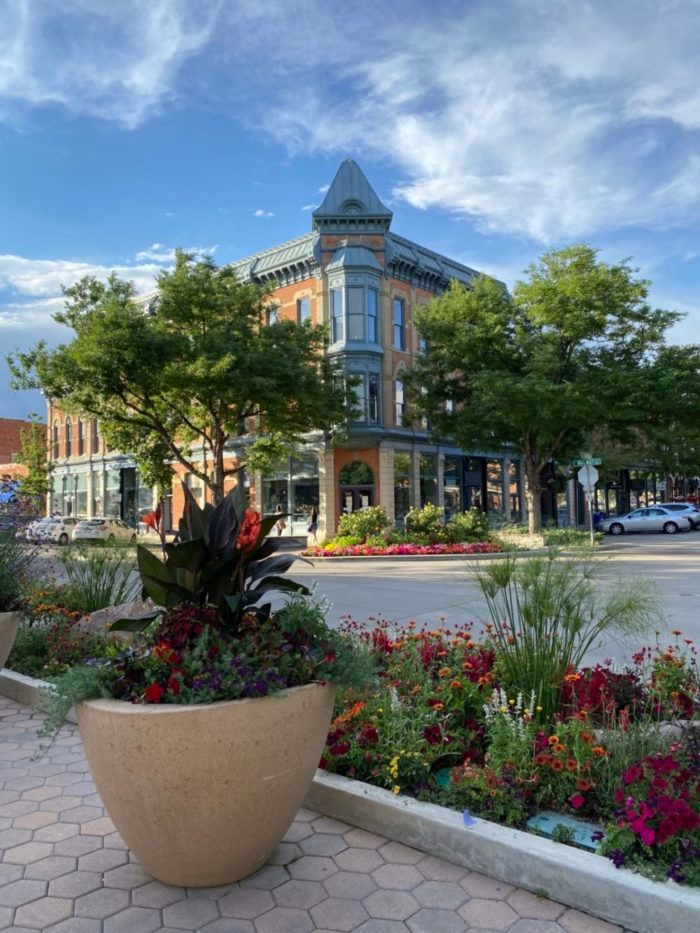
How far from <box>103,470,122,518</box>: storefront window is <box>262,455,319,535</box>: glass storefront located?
576 inches

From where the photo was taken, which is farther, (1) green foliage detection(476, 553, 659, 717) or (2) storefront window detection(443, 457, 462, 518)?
(2) storefront window detection(443, 457, 462, 518)

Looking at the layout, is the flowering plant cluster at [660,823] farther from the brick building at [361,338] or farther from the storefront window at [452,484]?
the storefront window at [452,484]

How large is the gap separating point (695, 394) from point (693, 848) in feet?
79.3

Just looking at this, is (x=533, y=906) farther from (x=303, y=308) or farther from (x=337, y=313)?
(x=303, y=308)

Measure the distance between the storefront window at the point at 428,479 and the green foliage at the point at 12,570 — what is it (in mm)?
29136

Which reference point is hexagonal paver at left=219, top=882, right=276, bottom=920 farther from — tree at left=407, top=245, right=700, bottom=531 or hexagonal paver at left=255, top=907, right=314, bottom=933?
tree at left=407, top=245, right=700, bottom=531

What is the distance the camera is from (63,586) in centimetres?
855

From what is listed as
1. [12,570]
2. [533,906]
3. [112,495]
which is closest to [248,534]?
[533,906]

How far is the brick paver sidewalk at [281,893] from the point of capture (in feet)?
9.13

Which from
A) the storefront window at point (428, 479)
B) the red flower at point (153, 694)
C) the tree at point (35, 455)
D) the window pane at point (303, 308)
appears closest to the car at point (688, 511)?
the storefront window at point (428, 479)

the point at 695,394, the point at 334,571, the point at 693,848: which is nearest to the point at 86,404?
the point at 334,571

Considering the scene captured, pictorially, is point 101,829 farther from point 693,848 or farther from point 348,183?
point 348,183

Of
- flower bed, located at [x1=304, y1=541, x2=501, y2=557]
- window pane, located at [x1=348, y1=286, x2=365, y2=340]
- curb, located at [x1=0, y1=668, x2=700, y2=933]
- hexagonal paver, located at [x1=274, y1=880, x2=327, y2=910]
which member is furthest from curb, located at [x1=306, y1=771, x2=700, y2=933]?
window pane, located at [x1=348, y1=286, x2=365, y2=340]

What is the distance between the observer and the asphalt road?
7781 millimetres
